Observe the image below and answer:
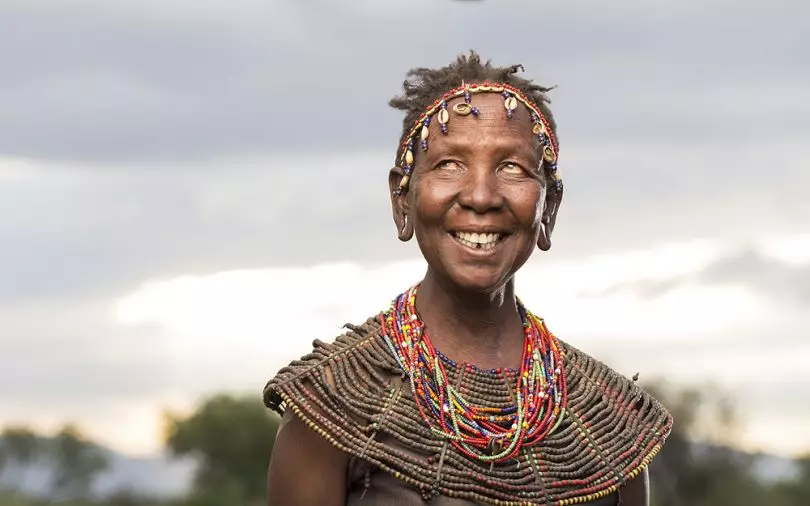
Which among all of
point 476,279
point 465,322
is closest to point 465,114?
point 476,279

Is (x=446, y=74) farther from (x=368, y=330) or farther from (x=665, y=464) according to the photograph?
(x=665, y=464)

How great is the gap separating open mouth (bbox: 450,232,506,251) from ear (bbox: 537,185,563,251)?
1.26 ft

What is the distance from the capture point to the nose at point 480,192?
23.2ft

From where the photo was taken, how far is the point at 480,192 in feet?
23.2

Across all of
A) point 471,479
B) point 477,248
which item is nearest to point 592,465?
point 471,479

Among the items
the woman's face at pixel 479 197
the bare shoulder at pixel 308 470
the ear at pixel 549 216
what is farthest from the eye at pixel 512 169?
the bare shoulder at pixel 308 470

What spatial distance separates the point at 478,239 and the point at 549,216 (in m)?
0.57

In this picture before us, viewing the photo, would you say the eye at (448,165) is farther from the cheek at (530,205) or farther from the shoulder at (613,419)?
the shoulder at (613,419)

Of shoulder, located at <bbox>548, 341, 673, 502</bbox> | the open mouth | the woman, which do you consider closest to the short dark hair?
the woman

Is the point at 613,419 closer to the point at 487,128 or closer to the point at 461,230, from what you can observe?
the point at 461,230

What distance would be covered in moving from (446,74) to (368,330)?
4.49 feet

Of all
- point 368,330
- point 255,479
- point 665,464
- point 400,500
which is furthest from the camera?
point 255,479

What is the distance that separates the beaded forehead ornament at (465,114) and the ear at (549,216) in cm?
17

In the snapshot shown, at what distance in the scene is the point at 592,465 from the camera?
7496mm
